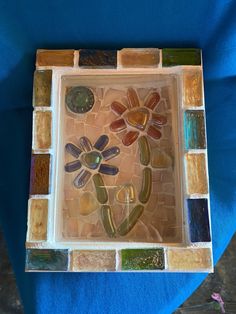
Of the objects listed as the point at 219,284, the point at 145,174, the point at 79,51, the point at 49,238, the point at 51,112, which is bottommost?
the point at 219,284

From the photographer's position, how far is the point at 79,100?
2.50 feet

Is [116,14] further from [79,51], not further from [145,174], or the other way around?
[145,174]

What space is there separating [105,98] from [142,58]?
0.33ft

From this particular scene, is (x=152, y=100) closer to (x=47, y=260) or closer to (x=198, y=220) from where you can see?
(x=198, y=220)

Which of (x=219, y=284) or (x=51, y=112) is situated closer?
(x=51, y=112)

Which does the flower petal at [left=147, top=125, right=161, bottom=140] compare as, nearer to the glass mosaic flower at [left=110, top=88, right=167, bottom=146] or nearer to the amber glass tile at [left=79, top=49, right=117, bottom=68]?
the glass mosaic flower at [left=110, top=88, right=167, bottom=146]

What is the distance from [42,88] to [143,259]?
34cm

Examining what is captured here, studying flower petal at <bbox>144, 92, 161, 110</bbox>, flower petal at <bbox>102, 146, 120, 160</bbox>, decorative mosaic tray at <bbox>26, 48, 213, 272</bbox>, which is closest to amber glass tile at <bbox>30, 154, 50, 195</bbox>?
decorative mosaic tray at <bbox>26, 48, 213, 272</bbox>

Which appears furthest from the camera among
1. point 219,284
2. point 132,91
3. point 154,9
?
point 219,284

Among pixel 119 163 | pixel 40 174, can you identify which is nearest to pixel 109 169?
pixel 119 163

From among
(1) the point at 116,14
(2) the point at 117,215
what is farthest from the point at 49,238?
(1) the point at 116,14

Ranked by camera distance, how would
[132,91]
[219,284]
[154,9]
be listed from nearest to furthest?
1. [154,9]
2. [132,91]
3. [219,284]

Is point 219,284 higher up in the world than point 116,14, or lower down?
lower down

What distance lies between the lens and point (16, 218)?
0.78 m
